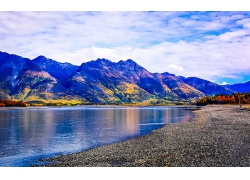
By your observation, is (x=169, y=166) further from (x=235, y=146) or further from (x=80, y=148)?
(x=80, y=148)

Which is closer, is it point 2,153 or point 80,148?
point 2,153

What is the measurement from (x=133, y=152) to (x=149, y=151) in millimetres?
1632
